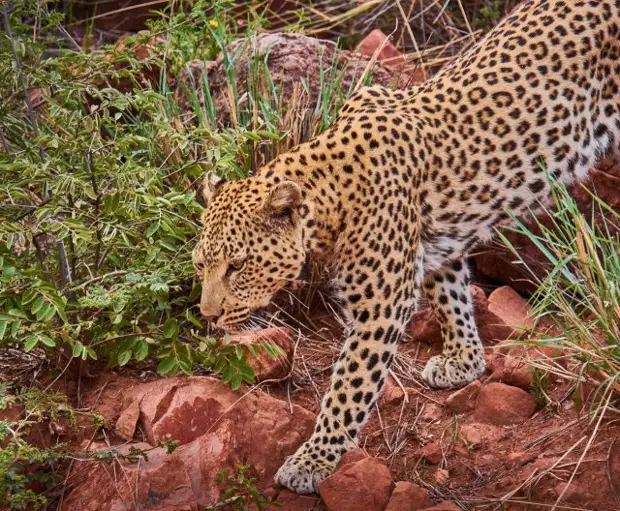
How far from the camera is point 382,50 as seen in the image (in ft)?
33.9

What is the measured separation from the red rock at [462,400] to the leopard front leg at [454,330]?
0.21m

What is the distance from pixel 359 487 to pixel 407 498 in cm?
28

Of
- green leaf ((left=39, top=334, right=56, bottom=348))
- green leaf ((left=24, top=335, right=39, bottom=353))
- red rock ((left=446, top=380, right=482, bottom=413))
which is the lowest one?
red rock ((left=446, top=380, right=482, bottom=413))

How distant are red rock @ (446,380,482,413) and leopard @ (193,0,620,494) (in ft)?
0.70

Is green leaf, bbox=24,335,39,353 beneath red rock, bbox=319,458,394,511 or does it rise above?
above

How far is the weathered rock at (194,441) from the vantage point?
6074mm

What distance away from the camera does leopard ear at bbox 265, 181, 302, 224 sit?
6.04 m

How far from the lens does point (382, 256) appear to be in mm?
6230

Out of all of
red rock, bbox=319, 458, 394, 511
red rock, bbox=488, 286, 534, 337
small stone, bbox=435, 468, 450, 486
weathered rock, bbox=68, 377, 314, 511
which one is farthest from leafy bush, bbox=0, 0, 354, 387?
red rock, bbox=488, 286, 534, 337

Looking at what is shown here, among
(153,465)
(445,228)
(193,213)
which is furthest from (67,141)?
(445,228)

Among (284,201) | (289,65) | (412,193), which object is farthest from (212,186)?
(289,65)

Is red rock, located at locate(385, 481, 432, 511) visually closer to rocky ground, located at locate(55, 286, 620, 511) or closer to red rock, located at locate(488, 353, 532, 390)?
rocky ground, located at locate(55, 286, 620, 511)

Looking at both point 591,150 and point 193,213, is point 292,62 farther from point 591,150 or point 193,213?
point 591,150

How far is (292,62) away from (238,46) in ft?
1.62
